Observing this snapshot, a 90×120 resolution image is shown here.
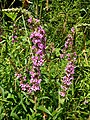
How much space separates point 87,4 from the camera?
418 cm

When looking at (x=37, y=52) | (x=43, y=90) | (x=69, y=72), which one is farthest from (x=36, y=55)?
(x=43, y=90)

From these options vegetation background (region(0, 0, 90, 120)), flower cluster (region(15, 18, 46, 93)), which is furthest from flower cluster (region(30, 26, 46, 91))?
vegetation background (region(0, 0, 90, 120))

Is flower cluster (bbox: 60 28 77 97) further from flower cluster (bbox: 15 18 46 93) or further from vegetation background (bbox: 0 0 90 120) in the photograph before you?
flower cluster (bbox: 15 18 46 93)

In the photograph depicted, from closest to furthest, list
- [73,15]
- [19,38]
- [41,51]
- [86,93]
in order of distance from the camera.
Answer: [41,51] < [86,93] < [19,38] < [73,15]

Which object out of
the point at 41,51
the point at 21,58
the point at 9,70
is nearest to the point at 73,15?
the point at 21,58

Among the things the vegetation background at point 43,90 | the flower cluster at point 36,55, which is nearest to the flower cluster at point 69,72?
the vegetation background at point 43,90

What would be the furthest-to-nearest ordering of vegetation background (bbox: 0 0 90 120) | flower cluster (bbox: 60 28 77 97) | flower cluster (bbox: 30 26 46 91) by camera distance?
vegetation background (bbox: 0 0 90 120) < flower cluster (bbox: 60 28 77 97) < flower cluster (bbox: 30 26 46 91)

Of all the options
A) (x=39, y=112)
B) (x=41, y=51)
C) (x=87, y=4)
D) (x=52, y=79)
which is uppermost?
(x=87, y=4)

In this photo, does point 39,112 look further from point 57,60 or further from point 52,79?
point 57,60

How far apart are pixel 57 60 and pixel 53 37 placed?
19.6 inches

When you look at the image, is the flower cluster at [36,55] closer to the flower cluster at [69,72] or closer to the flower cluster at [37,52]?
the flower cluster at [37,52]

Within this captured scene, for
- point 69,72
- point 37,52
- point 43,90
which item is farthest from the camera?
point 43,90

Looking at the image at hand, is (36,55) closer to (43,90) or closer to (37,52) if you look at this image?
(37,52)

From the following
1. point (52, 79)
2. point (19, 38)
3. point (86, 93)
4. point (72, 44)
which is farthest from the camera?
point (19, 38)
